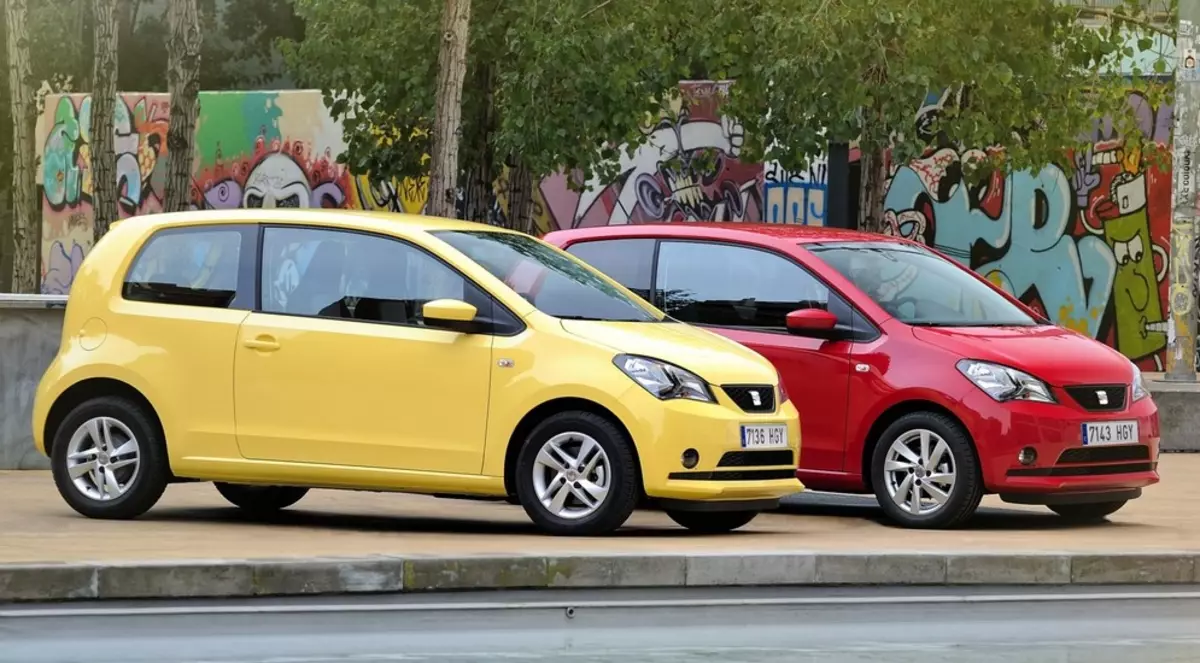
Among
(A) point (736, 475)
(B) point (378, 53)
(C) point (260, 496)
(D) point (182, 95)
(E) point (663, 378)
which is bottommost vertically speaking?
(C) point (260, 496)

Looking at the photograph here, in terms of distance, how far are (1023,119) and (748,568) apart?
14.7 m

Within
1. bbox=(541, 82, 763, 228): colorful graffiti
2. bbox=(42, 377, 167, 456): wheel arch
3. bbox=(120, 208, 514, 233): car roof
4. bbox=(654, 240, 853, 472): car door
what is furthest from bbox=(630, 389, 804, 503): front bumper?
bbox=(541, 82, 763, 228): colorful graffiti

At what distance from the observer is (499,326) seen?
10.8 m

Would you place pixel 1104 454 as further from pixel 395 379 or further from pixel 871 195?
pixel 871 195

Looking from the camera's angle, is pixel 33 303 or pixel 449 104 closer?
pixel 33 303

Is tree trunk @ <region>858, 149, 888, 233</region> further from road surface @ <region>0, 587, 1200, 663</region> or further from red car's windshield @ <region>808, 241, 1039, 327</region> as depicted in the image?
road surface @ <region>0, 587, 1200, 663</region>

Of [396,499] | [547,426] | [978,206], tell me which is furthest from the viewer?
[978,206]

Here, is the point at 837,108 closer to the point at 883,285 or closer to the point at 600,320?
the point at 883,285

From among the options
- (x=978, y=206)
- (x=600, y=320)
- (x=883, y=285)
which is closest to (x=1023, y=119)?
(x=978, y=206)

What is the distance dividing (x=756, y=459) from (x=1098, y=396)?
6.94 ft

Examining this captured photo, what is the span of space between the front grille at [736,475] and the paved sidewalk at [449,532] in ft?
1.01

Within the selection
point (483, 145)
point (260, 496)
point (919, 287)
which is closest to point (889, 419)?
point (919, 287)

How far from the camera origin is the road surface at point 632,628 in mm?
7539

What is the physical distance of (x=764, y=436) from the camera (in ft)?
35.1
